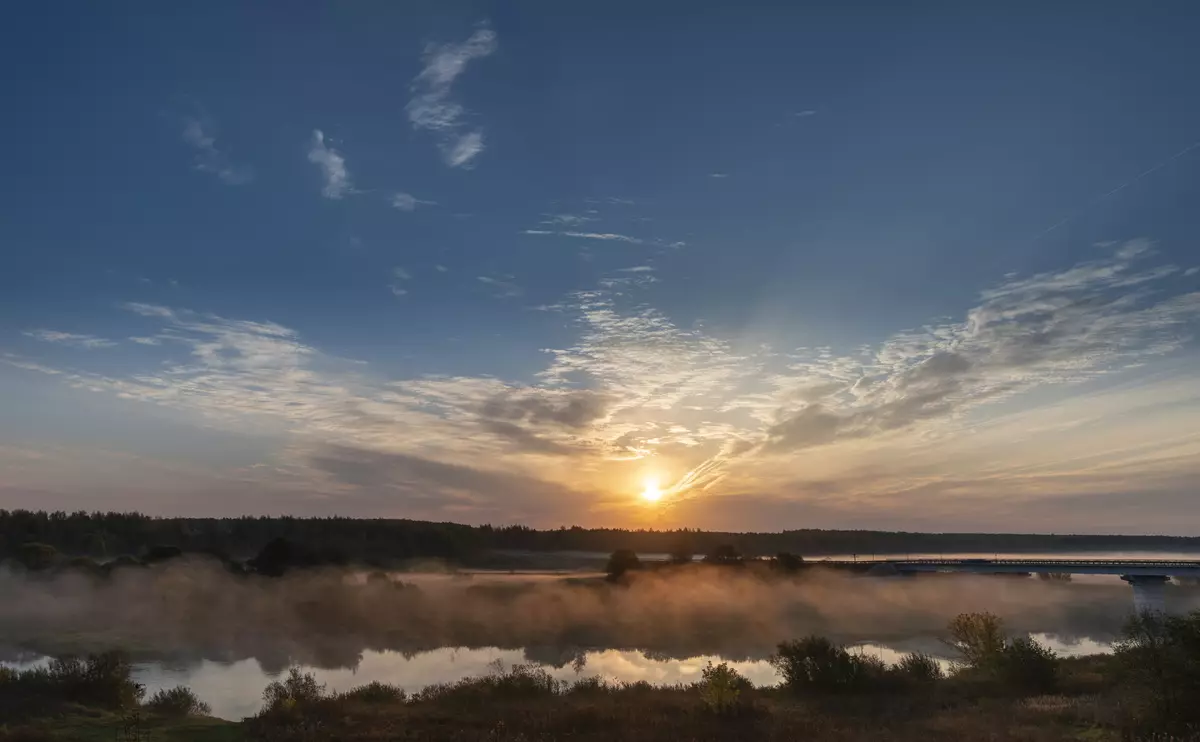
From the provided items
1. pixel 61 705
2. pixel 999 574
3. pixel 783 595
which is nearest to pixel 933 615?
pixel 783 595

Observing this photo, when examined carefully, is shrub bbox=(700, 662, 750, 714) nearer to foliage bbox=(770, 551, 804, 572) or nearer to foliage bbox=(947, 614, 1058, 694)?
foliage bbox=(947, 614, 1058, 694)

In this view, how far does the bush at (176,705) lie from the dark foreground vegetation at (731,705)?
102 mm

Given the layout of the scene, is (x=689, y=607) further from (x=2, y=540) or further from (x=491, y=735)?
(x=2, y=540)

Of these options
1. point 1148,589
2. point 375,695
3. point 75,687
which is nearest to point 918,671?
point 375,695

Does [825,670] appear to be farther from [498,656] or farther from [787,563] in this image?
[787,563]

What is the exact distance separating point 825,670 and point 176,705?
115ft

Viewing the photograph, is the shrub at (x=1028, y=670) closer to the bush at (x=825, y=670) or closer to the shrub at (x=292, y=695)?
the bush at (x=825, y=670)

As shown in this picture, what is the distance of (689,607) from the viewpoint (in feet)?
358

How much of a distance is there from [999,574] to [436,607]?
119 m

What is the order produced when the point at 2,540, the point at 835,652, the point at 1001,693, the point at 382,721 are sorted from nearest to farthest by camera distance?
the point at 382,721, the point at 1001,693, the point at 835,652, the point at 2,540

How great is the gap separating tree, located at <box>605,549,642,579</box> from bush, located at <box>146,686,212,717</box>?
339 ft

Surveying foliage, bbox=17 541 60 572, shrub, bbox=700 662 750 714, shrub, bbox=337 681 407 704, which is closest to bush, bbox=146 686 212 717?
shrub, bbox=337 681 407 704

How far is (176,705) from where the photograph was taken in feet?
125

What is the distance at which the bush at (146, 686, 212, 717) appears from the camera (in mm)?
37219
